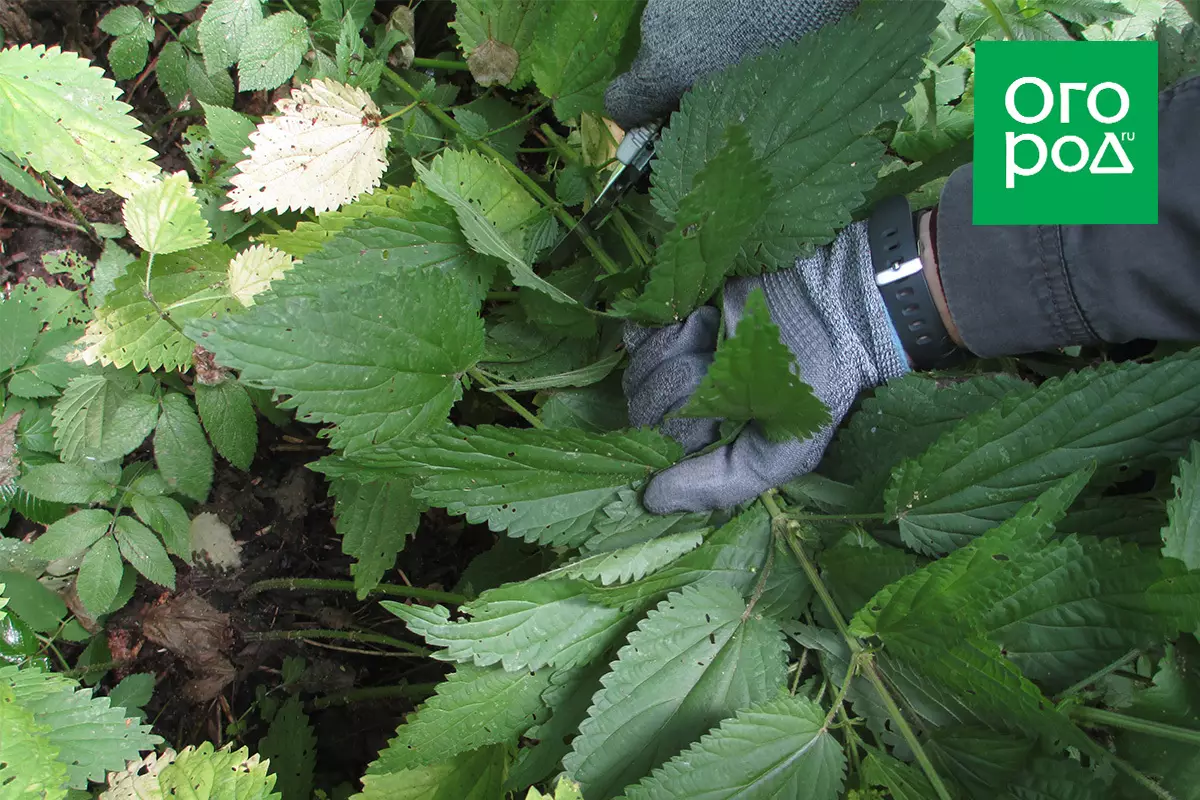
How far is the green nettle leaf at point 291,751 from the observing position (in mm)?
1670

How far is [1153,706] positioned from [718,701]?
59cm

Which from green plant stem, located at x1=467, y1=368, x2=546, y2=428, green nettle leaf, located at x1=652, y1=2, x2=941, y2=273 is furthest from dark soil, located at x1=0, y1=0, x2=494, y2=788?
green nettle leaf, located at x1=652, y1=2, x2=941, y2=273

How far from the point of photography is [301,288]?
1.27 meters

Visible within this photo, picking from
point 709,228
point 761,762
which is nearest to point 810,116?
point 709,228

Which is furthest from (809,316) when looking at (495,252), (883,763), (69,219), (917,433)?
(69,219)

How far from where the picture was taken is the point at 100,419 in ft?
5.44

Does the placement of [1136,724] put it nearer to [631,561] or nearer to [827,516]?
[827,516]

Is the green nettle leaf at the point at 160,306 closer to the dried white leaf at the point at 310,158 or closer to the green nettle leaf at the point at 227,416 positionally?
the green nettle leaf at the point at 227,416

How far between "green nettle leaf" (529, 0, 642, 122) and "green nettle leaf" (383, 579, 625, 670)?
983mm

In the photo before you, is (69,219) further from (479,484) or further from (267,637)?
(479,484)

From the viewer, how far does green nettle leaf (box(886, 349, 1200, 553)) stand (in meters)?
1.07

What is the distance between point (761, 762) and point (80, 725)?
1243 millimetres

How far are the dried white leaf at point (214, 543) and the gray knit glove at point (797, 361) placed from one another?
1154 mm

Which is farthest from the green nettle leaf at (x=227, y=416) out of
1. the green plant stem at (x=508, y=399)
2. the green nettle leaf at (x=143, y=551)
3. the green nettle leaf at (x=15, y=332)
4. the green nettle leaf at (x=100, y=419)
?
the green plant stem at (x=508, y=399)
